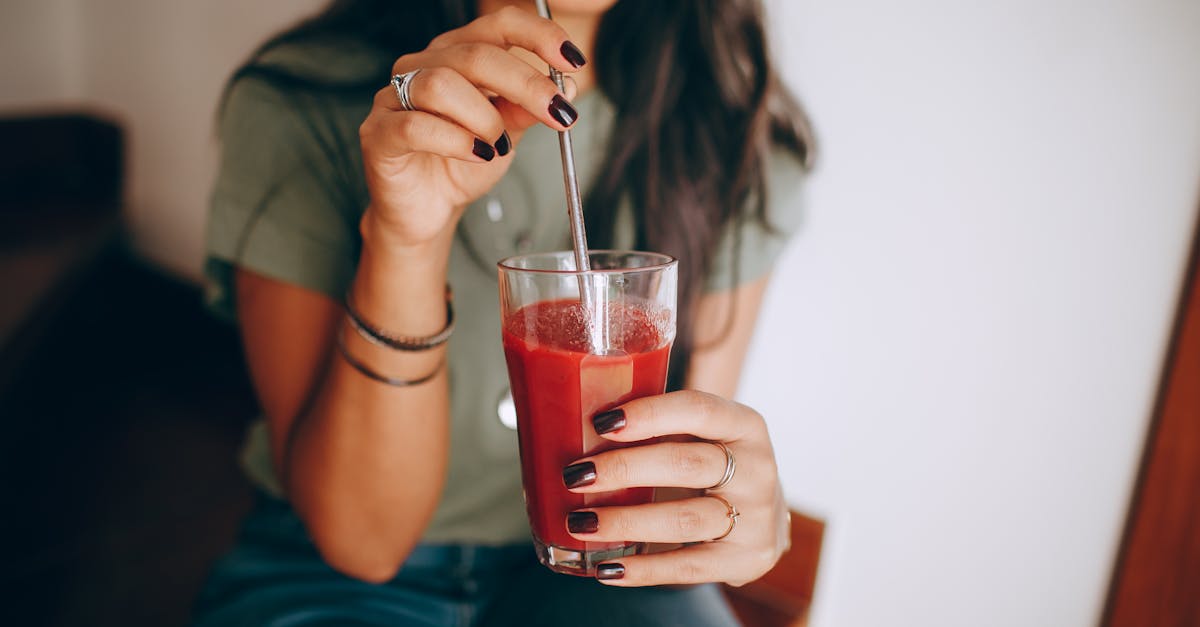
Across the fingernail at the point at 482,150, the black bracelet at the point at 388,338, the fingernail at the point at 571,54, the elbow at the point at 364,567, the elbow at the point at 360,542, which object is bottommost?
the elbow at the point at 364,567

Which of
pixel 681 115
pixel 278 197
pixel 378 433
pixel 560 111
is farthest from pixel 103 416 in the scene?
pixel 560 111

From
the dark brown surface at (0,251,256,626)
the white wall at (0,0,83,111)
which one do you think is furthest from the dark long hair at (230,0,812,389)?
the white wall at (0,0,83,111)

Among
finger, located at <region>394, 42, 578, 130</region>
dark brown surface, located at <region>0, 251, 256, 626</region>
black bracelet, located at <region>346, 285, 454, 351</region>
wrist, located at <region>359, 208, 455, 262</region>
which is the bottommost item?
dark brown surface, located at <region>0, 251, 256, 626</region>

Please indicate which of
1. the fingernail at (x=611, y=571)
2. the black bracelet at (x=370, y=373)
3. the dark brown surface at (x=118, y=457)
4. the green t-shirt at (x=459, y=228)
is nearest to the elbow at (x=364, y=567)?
the green t-shirt at (x=459, y=228)

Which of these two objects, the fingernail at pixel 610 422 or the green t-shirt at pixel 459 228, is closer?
the fingernail at pixel 610 422

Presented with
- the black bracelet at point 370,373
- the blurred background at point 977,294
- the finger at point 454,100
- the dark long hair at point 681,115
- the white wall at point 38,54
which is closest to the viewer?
the finger at point 454,100

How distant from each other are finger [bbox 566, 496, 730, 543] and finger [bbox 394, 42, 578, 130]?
14.0 inches

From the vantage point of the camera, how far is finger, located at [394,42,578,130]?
2.19ft

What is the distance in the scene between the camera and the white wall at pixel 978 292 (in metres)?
1.00

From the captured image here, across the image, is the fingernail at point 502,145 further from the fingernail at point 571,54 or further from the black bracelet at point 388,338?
the black bracelet at point 388,338

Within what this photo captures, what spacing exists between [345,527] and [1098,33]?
3.90 ft

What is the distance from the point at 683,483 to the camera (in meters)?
0.70

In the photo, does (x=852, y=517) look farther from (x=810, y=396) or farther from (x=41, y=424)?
Result: (x=41, y=424)

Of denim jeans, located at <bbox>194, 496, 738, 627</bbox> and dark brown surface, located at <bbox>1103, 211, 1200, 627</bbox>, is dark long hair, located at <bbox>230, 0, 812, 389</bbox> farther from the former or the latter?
dark brown surface, located at <bbox>1103, 211, 1200, 627</bbox>
